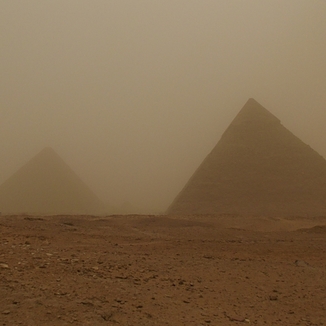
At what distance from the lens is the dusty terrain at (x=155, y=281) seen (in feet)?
11.4

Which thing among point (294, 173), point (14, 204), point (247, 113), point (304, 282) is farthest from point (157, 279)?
point (14, 204)

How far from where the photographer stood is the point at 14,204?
26.6 meters

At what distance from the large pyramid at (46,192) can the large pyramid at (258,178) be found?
10.2 meters

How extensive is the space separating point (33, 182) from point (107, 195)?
1359 inches

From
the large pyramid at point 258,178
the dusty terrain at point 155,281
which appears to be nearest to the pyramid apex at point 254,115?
the large pyramid at point 258,178

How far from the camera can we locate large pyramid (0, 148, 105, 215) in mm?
26516

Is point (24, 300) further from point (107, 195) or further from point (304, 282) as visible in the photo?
point (107, 195)

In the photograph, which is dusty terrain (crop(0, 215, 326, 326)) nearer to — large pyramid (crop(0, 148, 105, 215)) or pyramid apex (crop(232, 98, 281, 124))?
pyramid apex (crop(232, 98, 281, 124))

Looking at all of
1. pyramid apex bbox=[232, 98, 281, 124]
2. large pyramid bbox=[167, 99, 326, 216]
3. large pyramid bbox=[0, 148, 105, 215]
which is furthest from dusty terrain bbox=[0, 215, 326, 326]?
large pyramid bbox=[0, 148, 105, 215]

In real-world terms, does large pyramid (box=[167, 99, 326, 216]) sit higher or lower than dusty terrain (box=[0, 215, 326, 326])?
higher

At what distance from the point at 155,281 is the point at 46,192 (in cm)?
2407

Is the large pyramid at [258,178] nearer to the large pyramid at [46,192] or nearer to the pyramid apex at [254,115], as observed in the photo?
the pyramid apex at [254,115]

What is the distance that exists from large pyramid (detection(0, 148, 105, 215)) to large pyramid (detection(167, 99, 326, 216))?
1021cm

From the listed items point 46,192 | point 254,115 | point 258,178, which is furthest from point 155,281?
point 46,192
